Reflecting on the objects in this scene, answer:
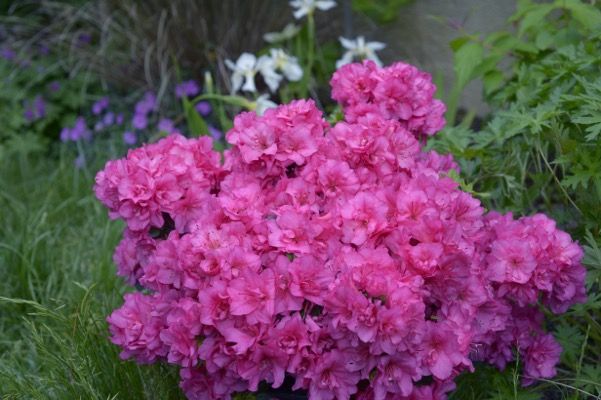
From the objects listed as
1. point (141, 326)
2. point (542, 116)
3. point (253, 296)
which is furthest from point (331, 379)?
point (542, 116)

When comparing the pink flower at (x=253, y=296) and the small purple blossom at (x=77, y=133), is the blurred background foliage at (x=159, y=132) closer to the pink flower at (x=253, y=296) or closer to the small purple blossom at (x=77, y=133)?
the small purple blossom at (x=77, y=133)

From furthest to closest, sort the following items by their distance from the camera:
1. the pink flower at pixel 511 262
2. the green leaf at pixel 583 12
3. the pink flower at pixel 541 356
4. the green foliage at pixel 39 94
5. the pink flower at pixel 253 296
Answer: the green foliage at pixel 39 94 < the green leaf at pixel 583 12 < the pink flower at pixel 541 356 < the pink flower at pixel 511 262 < the pink flower at pixel 253 296

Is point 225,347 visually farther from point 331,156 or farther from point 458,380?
point 458,380

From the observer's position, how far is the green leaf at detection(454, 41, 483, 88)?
2303 millimetres

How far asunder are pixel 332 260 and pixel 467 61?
1.06 m

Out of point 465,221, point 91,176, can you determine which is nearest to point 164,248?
point 465,221

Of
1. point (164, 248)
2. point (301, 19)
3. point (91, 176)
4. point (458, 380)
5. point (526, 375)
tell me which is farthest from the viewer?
point (301, 19)

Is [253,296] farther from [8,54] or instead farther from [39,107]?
[8,54]

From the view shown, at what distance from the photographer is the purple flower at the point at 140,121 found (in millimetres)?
3856

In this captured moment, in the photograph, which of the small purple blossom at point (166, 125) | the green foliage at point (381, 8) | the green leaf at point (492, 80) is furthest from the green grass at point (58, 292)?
the green foliage at point (381, 8)

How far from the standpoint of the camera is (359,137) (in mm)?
1687

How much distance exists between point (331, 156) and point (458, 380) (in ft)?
2.16

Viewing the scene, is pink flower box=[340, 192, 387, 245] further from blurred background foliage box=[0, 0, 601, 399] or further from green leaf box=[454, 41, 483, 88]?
green leaf box=[454, 41, 483, 88]

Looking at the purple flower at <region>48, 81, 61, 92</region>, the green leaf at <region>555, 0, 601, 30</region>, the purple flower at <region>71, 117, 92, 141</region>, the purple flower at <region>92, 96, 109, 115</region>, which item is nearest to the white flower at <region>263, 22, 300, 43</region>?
the purple flower at <region>92, 96, 109, 115</region>
